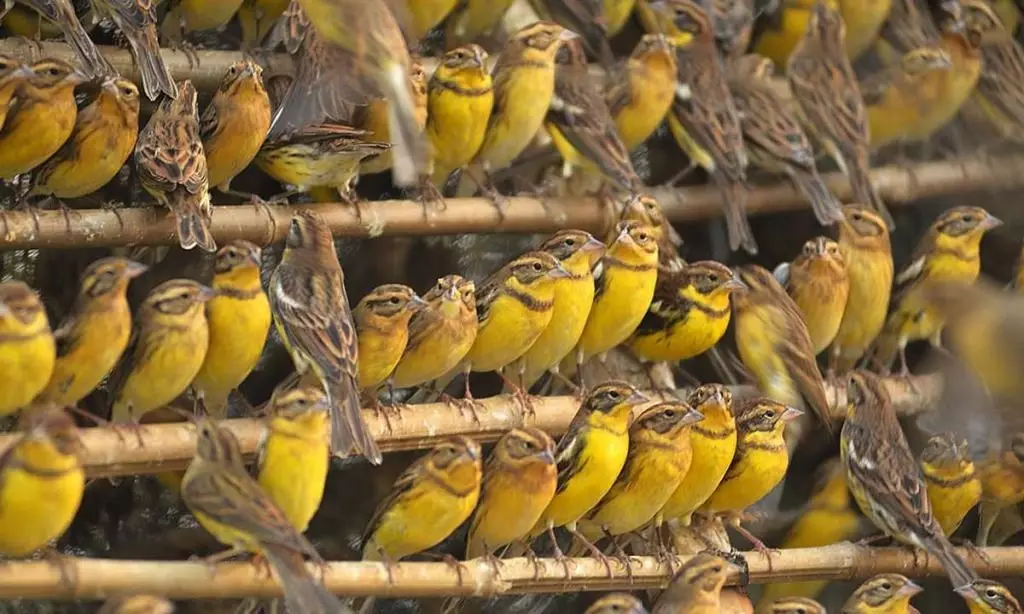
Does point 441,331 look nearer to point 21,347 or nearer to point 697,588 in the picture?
point 697,588

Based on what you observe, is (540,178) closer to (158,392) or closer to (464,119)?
(464,119)

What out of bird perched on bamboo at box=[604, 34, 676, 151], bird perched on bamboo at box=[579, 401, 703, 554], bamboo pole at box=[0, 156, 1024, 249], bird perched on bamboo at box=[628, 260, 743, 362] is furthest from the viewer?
bird perched on bamboo at box=[604, 34, 676, 151]

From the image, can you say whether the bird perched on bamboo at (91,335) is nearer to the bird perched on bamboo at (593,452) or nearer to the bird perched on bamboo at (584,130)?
the bird perched on bamboo at (593,452)

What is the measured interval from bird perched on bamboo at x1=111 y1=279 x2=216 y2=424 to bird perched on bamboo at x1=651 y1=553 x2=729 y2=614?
177cm

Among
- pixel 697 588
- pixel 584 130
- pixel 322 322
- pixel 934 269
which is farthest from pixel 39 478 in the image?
pixel 934 269

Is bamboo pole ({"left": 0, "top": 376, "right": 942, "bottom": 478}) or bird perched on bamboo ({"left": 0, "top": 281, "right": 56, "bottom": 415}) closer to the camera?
bird perched on bamboo ({"left": 0, "top": 281, "right": 56, "bottom": 415})

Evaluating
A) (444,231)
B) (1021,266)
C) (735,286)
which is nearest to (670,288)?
(735,286)

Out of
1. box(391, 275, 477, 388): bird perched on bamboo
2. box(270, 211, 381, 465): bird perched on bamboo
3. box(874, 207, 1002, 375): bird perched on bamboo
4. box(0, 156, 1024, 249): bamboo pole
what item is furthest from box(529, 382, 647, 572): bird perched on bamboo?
box(874, 207, 1002, 375): bird perched on bamboo

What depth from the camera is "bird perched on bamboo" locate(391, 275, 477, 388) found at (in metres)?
5.89

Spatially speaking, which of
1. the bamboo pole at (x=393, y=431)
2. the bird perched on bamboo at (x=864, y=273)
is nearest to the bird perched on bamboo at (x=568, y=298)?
the bamboo pole at (x=393, y=431)

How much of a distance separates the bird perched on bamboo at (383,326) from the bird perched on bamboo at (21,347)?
1115 millimetres

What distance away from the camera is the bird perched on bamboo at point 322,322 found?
5367 mm

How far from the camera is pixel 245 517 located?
4.89m

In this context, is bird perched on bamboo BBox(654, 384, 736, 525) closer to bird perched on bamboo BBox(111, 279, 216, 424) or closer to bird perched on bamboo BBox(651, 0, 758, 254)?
bird perched on bamboo BBox(651, 0, 758, 254)
